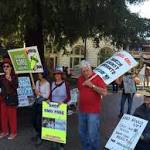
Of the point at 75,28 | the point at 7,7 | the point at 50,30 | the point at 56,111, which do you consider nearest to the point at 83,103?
the point at 56,111

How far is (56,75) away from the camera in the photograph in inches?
368

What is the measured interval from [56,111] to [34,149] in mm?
1269

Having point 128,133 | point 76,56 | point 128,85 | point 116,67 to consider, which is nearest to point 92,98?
point 116,67

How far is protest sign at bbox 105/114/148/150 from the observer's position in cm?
788

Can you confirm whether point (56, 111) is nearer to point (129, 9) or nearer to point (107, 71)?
point (107, 71)

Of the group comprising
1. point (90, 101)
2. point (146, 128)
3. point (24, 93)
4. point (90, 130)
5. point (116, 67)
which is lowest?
point (90, 130)

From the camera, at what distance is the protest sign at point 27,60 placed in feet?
33.0

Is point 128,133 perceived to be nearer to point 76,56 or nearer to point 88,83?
point 88,83

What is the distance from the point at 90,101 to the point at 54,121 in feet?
3.09

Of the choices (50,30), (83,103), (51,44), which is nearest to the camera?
(83,103)

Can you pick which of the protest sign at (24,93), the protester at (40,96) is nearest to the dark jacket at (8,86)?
the protester at (40,96)

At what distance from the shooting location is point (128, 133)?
802cm

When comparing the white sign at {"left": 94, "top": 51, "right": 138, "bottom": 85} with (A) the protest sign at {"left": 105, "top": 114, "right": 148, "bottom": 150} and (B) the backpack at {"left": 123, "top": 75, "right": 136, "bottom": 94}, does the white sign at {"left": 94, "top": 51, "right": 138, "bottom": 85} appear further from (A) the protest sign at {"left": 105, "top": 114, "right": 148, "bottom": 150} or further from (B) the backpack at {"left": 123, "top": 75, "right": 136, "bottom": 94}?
(B) the backpack at {"left": 123, "top": 75, "right": 136, "bottom": 94}

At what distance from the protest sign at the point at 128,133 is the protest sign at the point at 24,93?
3.86 meters
